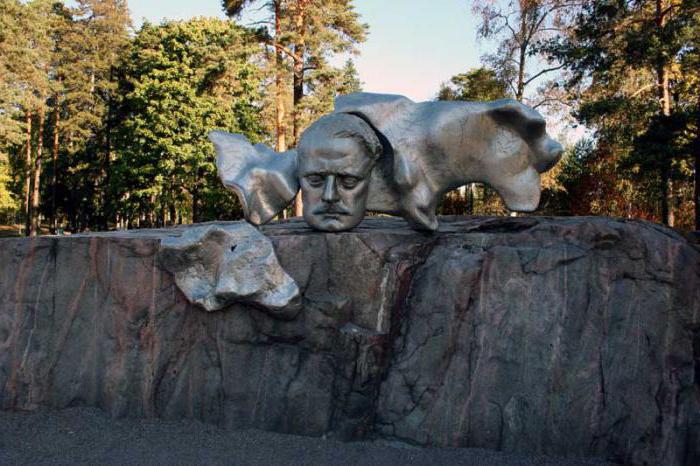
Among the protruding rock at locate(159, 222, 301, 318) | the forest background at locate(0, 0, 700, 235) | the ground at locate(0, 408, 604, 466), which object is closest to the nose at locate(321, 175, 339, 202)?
the protruding rock at locate(159, 222, 301, 318)

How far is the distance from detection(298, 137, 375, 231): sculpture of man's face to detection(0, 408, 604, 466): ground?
1609 mm

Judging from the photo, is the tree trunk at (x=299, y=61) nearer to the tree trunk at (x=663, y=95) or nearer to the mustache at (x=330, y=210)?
the tree trunk at (x=663, y=95)

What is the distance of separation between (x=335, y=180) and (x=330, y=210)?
23cm

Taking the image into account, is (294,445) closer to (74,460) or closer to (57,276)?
(74,460)

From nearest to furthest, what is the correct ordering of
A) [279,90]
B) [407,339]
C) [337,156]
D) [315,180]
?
[407,339], [337,156], [315,180], [279,90]

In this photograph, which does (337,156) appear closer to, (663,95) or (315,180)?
(315,180)

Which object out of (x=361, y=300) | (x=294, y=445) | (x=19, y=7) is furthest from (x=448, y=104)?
(x=19, y=7)

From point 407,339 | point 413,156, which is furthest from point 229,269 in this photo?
point 413,156

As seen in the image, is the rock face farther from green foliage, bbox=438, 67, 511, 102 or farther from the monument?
green foliage, bbox=438, 67, 511, 102

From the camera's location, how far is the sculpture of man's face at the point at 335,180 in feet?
14.3

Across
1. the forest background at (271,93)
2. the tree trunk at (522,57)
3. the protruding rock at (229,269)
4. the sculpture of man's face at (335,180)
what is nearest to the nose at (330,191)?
the sculpture of man's face at (335,180)

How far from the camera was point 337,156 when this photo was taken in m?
4.35

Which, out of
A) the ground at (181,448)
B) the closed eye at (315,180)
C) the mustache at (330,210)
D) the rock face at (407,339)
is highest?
the closed eye at (315,180)

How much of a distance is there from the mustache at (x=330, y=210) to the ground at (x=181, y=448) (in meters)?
1.65
